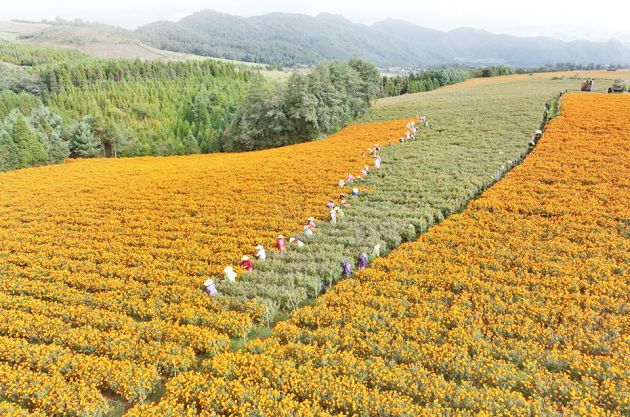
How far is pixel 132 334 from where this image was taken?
11539 millimetres

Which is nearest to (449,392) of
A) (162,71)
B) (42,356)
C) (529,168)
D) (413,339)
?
(413,339)

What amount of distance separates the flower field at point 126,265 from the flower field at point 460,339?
65.5 inches

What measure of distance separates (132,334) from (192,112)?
306ft

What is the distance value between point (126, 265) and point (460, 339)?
1350 cm

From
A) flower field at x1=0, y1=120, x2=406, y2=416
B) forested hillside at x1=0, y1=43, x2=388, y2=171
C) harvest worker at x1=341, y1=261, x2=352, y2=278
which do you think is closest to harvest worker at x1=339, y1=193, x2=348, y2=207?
flower field at x1=0, y1=120, x2=406, y2=416

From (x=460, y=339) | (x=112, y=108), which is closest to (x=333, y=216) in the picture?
(x=460, y=339)

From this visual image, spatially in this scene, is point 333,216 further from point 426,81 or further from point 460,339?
point 426,81

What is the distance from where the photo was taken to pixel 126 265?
16016mm

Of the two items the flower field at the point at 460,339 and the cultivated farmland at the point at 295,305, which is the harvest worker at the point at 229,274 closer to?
the cultivated farmland at the point at 295,305

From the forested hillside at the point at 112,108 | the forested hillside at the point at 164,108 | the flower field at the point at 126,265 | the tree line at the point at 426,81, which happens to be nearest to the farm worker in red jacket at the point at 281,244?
the flower field at the point at 126,265

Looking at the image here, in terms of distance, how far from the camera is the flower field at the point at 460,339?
28.5ft

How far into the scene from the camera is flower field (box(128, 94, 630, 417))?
28.5 ft

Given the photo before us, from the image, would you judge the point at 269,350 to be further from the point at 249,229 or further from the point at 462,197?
the point at 462,197

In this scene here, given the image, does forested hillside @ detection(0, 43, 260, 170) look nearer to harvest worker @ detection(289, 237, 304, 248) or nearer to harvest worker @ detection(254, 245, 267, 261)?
harvest worker @ detection(254, 245, 267, 261)
